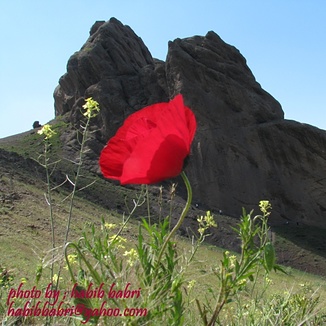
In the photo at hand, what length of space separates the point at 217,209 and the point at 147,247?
48.8 meters

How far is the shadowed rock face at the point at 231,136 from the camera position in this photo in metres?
51.2

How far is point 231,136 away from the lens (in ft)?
173

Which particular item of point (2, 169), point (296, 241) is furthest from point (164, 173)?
point (296, 241)

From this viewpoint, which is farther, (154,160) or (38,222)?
(38,222)

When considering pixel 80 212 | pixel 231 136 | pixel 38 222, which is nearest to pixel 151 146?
pixel 38 222

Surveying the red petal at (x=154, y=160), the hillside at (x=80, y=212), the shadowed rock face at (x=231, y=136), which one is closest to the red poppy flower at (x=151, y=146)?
the red petal at (x=154, y=160)

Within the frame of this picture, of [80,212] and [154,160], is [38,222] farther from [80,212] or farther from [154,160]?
[154,160]

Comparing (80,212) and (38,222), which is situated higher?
(80,212)

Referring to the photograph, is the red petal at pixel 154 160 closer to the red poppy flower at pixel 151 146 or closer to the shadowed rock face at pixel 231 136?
the red poppy flower at pixel 151 146

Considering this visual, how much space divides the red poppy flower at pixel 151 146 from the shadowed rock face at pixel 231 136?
47.9 meters

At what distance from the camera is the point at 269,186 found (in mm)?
52219

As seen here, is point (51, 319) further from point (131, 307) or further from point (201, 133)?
point (201, 133)

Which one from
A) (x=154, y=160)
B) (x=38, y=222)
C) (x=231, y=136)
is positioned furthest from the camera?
(x=231, y=136)

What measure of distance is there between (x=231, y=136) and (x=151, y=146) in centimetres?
5239
